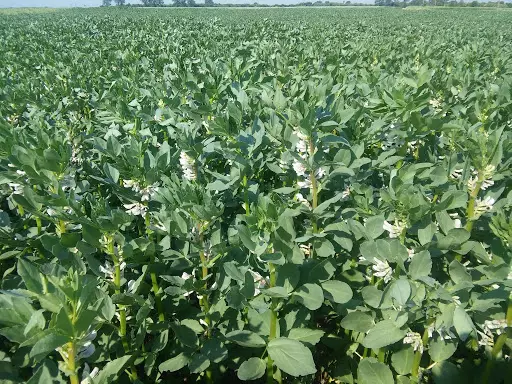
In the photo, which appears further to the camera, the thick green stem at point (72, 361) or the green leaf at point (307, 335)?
the green leaf at point (307, 335)

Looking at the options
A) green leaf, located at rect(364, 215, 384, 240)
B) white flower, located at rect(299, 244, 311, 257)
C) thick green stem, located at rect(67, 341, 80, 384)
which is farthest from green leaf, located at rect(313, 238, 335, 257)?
thick green stem, located at rect(67, 341, 80, 384)

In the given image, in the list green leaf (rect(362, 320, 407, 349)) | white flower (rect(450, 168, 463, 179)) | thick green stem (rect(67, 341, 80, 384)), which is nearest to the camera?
thick green stem (rect(67, 341, 80, 384))

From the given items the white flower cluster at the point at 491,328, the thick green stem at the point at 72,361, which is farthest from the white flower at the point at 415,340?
the thick green stem at the point at 72,361

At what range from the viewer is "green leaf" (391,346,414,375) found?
5.98 feet

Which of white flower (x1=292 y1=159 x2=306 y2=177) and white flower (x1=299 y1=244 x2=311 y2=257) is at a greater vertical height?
white flower (x1=292 y1=159 x2=306 y2=177)

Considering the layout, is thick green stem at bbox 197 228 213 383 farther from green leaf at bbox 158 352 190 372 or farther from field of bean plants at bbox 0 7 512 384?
green leaf at bbox 158 352 190 372

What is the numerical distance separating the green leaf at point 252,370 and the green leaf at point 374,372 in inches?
17.7

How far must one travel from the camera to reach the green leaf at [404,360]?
71.7 inches

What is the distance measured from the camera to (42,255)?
217 centimetres

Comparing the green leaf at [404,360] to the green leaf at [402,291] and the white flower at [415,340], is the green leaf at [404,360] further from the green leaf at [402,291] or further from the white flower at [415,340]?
the green leaf at [402,291]

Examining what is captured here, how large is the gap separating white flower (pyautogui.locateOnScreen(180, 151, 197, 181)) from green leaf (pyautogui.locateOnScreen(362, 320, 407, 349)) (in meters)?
1.26

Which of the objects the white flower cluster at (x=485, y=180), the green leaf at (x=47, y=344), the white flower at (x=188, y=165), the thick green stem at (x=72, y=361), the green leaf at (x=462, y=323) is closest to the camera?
the green leaf at (x=47, y=344)

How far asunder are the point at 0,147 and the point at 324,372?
2313 millimetres

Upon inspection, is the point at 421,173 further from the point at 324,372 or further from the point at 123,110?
the point at 123,110
